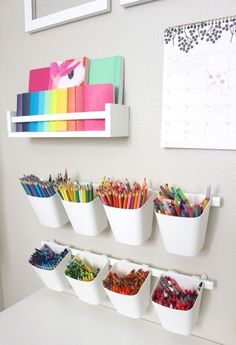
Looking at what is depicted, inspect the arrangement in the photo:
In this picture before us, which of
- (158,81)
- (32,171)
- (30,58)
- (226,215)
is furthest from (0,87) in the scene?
(226,215)

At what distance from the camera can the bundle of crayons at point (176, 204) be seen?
22.8 inches

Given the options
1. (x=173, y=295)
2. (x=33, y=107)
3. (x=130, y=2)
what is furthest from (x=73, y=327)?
(x=130, y=2)

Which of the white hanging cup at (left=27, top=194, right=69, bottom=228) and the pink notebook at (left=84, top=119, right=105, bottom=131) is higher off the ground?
the pink notebook at (left=84, top=119, right=105, bottom=131)

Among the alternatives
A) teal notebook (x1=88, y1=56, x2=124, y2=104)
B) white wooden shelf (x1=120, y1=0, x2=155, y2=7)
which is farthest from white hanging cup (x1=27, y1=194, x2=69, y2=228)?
white wooden shelf (x1=120, y1=0, x2=155, y2=7)

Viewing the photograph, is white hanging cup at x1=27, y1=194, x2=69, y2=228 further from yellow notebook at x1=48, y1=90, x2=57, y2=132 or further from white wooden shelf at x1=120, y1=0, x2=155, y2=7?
white wooden shelf at x1=120, y1=0, x2=155, y2=7

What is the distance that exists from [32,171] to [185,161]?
0.53m

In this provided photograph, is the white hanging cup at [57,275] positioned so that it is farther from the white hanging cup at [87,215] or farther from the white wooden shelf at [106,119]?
the white wooden shelf at [106,119]

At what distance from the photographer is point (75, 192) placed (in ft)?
2.34

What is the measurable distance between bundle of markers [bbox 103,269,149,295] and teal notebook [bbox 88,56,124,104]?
0.44 metres

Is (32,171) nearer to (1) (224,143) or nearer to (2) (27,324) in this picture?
(2) (27,324)

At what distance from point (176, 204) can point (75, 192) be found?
0.86ft

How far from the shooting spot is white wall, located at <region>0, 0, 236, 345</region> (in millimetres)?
629

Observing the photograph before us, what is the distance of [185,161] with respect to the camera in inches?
25.9

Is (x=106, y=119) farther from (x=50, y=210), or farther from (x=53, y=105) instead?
(x=50, y=210)
